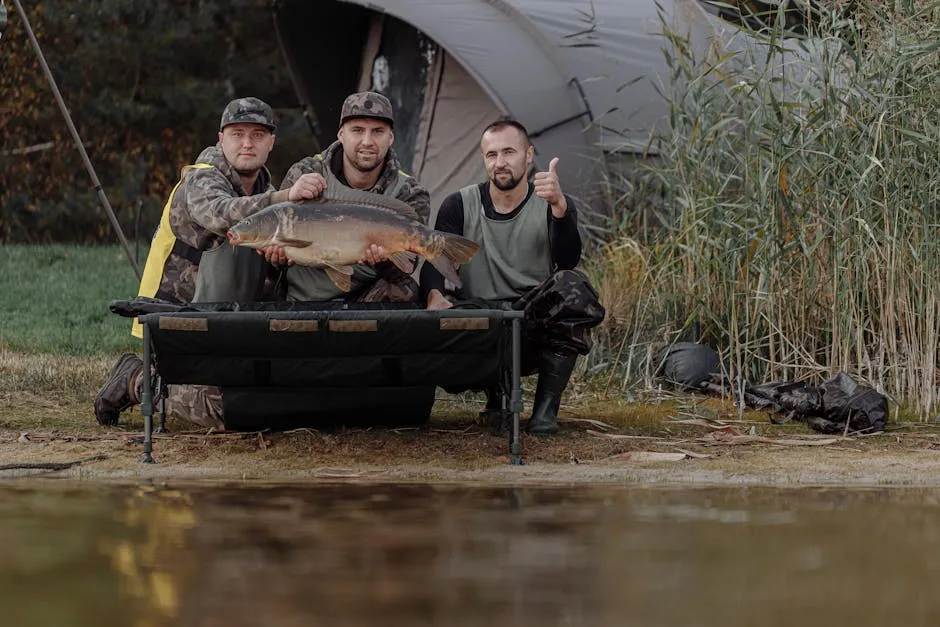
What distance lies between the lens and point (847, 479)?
17.6 feet

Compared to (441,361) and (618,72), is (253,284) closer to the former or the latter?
(441,361)

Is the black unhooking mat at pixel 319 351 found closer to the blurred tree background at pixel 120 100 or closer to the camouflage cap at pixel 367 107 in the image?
the camouflage cap at pixel 367 107

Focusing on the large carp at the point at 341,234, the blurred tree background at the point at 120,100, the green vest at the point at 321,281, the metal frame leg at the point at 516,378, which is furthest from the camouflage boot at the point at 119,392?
the blurred tree background at the point at 120,100

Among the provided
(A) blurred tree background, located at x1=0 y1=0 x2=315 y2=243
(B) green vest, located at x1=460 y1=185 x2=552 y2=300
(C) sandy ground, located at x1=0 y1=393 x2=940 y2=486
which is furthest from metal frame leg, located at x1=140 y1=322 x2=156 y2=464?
(A) blurred tree background, located at x1=0 y1=0 x2=315 y2=243

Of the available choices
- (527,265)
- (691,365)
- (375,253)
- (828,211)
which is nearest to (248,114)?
(375,253)

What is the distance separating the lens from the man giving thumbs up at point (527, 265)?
20.1 feet

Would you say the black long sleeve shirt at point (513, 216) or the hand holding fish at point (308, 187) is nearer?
the hand holding fish at point (308, 187)

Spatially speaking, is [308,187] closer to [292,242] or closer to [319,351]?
[292,242]

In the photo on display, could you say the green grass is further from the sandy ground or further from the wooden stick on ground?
the wooden stick on ground

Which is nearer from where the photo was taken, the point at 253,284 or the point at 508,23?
the point at 253,284

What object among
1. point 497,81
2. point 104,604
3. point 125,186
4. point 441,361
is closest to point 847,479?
point 441,361

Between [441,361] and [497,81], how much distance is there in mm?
4593

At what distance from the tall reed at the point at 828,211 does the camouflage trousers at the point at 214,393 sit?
1586 mm

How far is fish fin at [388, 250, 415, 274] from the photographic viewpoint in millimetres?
5703
